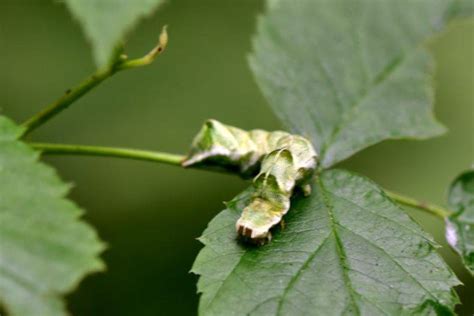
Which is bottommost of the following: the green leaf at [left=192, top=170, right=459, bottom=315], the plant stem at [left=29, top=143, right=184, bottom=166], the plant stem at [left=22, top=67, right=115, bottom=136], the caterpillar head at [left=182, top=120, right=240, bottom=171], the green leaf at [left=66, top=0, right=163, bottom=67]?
the green leaf at [left=192, top=170, right=459, bottom=315]

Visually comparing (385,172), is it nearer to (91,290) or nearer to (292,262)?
(91,290)

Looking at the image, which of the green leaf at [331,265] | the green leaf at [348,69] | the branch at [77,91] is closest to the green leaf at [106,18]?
the branch at [77,91]

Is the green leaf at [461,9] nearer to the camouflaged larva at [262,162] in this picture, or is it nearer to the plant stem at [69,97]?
the camouflaged larva at [262,162]

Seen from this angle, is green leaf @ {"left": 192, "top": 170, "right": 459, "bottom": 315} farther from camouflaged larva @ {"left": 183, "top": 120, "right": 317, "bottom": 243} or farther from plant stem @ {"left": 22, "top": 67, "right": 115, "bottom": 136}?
plant stem @ {"left": 22, "top": 67, "right": 115, "bottom": 136}

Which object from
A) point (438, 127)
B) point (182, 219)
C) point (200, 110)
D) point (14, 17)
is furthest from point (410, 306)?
point (14, 17)

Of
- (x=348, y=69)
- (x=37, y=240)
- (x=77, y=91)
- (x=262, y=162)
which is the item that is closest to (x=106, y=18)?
(x=37, y=240)

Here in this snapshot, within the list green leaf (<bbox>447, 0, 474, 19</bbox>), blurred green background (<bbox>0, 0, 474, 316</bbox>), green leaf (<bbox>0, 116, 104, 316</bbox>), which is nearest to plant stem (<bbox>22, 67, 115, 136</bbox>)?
green leaf (<bbox>0, 116, 104, 316</bbox>)
